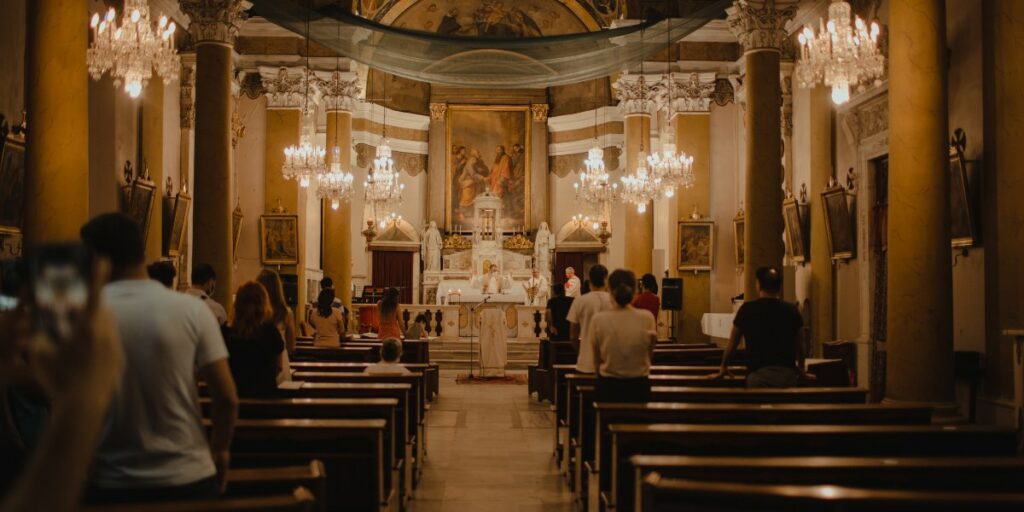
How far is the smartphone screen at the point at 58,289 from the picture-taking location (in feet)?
4.44

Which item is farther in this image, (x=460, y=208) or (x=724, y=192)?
(x=460, y=208)

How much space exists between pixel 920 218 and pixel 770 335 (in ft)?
7.65

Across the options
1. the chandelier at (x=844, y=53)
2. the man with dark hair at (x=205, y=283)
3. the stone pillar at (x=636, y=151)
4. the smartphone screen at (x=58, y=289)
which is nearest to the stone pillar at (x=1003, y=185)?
the chandelier at (x=844, y=53)

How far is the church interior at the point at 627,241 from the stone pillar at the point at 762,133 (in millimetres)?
36

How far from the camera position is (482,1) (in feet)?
90.8

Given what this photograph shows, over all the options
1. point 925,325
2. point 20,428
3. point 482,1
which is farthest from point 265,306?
point 482,1

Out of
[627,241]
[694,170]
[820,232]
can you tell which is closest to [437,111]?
[627,241]

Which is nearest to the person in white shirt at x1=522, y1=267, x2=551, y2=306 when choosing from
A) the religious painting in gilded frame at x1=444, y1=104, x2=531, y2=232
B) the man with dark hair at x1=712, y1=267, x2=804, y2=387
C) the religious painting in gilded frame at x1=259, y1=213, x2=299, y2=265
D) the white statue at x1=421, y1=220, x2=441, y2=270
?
the white statue at x1=421, y1=220, x2=441, y2=270

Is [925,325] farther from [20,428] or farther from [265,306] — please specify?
[20,428]

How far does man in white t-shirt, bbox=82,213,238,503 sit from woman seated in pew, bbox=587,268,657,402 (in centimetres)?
365

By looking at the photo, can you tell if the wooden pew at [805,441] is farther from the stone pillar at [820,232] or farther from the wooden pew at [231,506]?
the stone pillar at [820,232]

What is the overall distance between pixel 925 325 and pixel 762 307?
2113 mm

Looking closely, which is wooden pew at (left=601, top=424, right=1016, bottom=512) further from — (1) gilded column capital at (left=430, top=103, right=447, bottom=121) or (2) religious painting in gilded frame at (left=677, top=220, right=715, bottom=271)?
(1) gilded column capital at (left=430, top=103, right=447, bottom=121)

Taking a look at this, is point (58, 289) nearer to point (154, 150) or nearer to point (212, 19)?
point (212, 19)
